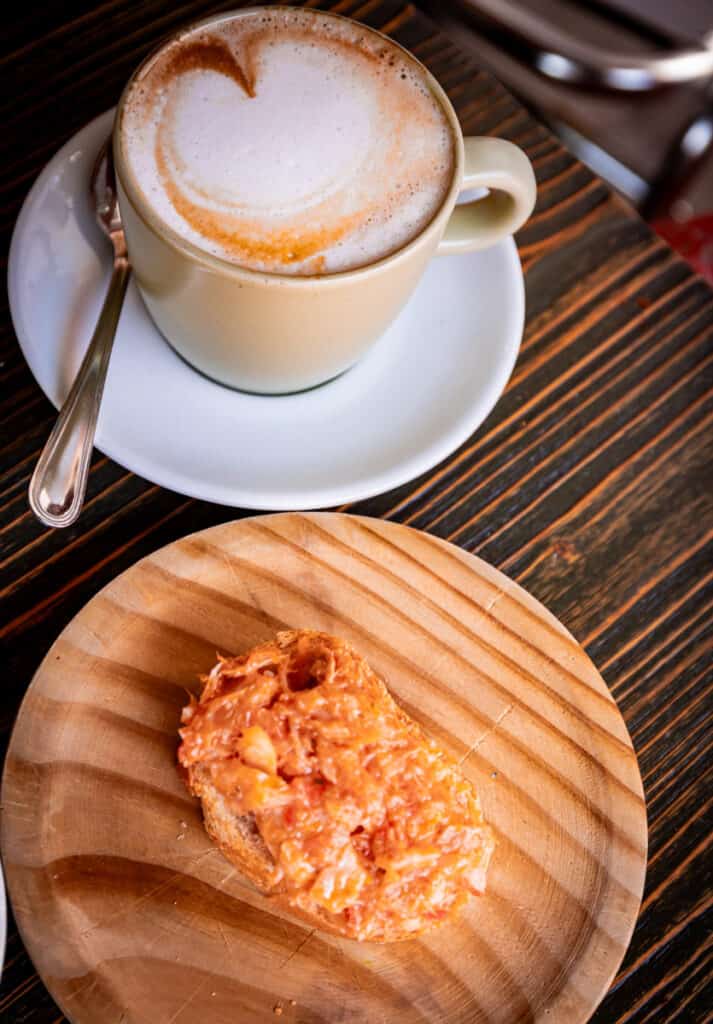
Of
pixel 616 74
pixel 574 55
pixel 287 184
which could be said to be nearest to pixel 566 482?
pixel 287 184

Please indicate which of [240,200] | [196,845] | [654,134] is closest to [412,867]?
[196,845]

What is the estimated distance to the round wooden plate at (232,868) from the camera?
860 mm

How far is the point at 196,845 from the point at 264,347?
44 centimetres

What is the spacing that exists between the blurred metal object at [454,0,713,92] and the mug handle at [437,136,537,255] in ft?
1.91

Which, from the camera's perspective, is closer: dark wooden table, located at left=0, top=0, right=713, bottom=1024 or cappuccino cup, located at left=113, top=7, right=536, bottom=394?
cappuccino cup, located at left=113, top=7, right=536, bottom=394

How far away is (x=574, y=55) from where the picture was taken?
4.91 ft

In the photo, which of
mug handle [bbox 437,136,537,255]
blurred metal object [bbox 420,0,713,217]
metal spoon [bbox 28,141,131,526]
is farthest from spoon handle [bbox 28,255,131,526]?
blurred metal object [bbox 420,0,713,217]

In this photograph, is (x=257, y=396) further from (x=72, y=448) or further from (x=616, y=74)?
(x=616, y=74)

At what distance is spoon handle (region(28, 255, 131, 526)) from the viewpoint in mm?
957

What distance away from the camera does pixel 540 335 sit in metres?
1.23

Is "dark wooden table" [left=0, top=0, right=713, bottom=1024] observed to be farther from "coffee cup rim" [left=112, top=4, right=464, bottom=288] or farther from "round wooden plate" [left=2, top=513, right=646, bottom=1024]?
"coffee cup rim" [left=112, top=4, right=464, bottom=288]

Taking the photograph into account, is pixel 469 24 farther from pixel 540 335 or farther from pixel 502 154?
pixel 502 154

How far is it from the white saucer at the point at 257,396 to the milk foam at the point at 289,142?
181 millimetres

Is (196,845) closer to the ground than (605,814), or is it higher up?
closer to the ground
